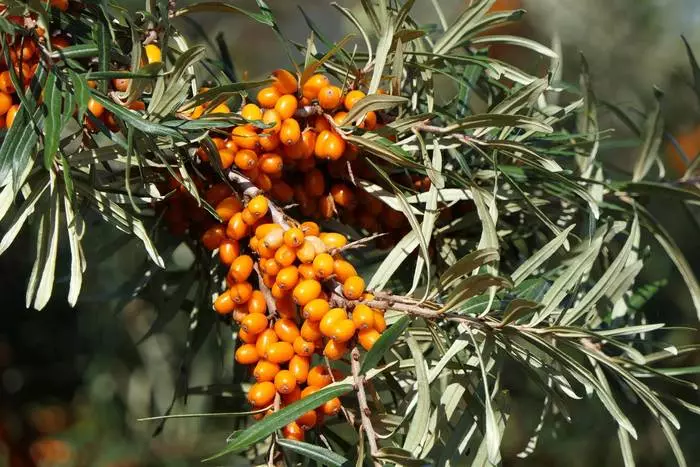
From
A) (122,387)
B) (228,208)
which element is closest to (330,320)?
(228,208)

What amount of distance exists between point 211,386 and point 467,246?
26cm

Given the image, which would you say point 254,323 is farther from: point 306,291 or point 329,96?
point 329,96

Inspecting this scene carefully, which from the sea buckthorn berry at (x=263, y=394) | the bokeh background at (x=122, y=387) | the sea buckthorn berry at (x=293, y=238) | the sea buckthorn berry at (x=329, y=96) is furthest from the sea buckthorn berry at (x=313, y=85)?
the bokeh background at (x=122, y=387)

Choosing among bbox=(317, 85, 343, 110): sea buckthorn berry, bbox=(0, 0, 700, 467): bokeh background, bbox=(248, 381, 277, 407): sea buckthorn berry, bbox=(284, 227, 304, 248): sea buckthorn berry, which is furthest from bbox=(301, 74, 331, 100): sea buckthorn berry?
bbox=(0, 0, 700, 467): bokeh background

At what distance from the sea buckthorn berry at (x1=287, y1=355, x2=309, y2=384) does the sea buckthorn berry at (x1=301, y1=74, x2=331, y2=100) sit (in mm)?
193

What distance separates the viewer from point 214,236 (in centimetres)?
61

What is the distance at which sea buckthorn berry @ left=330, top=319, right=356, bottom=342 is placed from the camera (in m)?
0.52

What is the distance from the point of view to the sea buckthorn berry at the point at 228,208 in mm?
582

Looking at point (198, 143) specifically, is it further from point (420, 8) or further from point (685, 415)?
point (420, 8)

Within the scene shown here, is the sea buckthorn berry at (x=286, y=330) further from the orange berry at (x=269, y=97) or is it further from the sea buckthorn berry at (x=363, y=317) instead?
the orange berry at (x=269, y=97)

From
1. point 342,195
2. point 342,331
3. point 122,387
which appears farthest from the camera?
point 122,387

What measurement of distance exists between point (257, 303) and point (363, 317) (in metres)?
0.10

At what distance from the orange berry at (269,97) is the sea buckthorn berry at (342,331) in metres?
0.17

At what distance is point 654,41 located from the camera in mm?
1854
